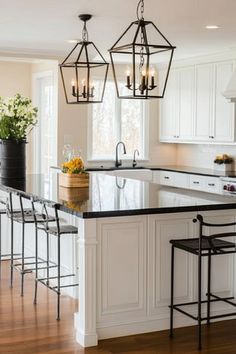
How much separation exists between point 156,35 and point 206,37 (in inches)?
22.7

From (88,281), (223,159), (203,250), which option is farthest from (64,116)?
(203,250)

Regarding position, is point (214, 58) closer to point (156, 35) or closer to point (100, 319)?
point (156, 35)

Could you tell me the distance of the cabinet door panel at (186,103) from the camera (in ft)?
28.3

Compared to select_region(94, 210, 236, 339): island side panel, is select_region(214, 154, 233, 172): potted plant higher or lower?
higher

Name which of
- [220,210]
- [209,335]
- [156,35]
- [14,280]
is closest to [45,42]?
[156,35]

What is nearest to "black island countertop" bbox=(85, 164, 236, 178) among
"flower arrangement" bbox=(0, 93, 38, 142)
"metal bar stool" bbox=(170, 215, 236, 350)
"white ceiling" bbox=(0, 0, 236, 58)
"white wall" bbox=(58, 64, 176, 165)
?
"white wall" bbox=(58, 64, 176, 165)

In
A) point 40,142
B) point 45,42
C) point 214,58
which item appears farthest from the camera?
point 40,142

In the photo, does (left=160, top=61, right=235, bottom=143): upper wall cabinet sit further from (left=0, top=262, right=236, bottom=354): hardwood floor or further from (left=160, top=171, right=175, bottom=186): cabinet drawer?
(left=0, top=262, right=236, bottom=354): hardwood floor

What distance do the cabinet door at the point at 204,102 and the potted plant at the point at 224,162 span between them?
334 mm

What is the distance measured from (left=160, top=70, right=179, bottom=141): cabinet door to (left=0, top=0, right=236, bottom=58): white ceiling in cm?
120

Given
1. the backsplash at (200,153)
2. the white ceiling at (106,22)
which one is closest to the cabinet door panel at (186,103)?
the backsplash at (200,153)

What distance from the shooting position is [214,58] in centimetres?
812

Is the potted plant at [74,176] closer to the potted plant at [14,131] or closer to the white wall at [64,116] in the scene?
the potted plant at [14,131]

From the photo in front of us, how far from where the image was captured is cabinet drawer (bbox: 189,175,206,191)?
816 centimetres
